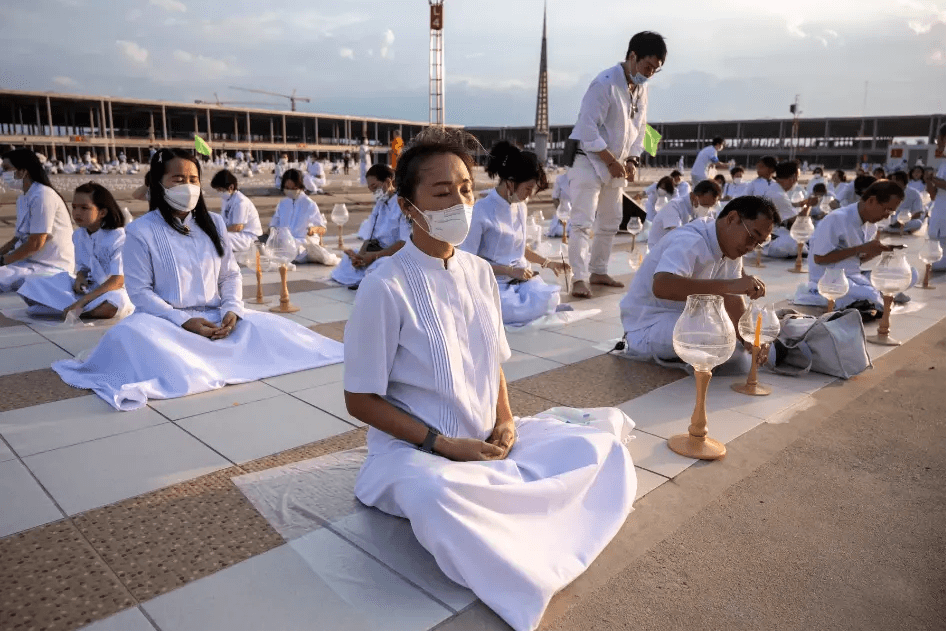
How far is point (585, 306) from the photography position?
6383mm

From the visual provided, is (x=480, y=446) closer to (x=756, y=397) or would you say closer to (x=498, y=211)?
(x=756, y=397)

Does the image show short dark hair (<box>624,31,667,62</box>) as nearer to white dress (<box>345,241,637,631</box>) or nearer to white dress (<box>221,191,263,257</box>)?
white dress (<box>345,241,637,631</box>)

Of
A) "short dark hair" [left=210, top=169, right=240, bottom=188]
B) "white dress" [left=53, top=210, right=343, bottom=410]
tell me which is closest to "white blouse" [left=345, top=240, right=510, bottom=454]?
"white dress" [left=53, top=210, right=343, bottom=410]

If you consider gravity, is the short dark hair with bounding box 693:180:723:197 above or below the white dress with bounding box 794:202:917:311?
above

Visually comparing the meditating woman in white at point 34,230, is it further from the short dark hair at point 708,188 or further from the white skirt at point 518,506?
the short dark hair at point 708,188

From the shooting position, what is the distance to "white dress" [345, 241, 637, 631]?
6.37 feet

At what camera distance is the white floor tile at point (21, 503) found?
239 centimetres

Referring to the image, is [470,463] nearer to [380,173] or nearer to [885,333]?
[885,333]

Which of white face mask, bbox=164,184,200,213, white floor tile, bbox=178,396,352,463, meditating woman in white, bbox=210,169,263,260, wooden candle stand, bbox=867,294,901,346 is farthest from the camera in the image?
meditating woman in white, bbox=210,169,263,260

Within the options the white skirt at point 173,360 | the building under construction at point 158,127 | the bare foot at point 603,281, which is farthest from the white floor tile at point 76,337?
the building under construction at point 158,127

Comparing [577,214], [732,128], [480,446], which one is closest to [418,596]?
[480,446]

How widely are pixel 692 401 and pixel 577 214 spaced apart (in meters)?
3.30

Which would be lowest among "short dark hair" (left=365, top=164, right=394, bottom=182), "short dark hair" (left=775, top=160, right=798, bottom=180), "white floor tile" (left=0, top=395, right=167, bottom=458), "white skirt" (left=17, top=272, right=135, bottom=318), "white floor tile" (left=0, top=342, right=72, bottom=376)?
"white floor tile" (left=0, top=395, right=167, bottom=458)

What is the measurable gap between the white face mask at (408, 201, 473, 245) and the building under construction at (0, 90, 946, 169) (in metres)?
41.8
